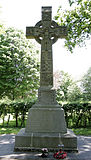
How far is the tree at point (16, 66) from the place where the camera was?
14.8 meters

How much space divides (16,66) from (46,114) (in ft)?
39.2

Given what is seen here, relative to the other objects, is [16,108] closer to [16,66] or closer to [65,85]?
[16,66]

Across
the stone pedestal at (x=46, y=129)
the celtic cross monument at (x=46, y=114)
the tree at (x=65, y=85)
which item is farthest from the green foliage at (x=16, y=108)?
the tree at (x=65, y=85)

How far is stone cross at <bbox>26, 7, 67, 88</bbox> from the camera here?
487cm

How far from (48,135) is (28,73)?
39.8 ft

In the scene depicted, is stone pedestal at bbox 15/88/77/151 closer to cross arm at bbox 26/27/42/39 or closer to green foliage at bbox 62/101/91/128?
cross arm at bbox 26/27/42/39

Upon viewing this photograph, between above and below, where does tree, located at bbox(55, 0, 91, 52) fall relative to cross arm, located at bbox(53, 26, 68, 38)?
above

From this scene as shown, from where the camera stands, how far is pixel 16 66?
1556cm

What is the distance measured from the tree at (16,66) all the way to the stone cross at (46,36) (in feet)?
32.0

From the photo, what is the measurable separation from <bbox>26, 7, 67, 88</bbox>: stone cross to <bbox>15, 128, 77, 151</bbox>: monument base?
1.70 metres

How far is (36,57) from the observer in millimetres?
17141

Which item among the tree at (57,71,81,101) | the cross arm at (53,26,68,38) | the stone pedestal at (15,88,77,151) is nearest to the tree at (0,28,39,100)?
the tree at (57,71,81,101)

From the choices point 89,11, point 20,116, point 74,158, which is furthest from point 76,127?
point 89,11

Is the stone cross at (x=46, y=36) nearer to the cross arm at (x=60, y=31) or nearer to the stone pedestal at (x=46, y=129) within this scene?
the cross arm at (x=60, y=31)
